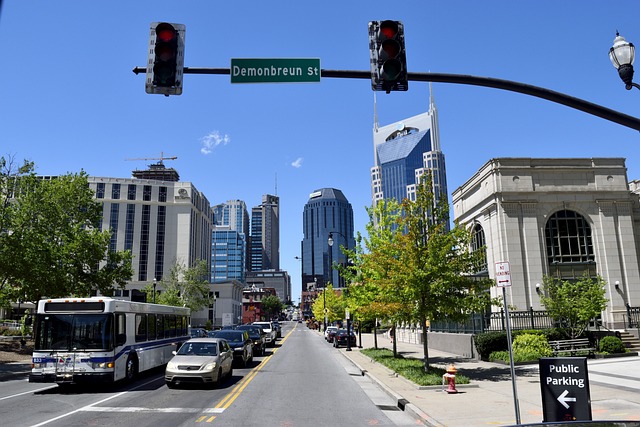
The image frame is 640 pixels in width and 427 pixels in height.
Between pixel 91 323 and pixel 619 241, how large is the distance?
31.5 metres

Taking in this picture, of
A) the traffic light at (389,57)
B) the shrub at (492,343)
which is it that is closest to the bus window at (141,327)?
the traffic light at (389,57)

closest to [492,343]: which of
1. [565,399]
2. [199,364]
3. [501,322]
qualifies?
[501,322]

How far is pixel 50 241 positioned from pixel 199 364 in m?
24.0

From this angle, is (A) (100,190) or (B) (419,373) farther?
(A) (100,190)

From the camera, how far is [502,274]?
9648 millimetres

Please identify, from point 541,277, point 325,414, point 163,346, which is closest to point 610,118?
point 325,414


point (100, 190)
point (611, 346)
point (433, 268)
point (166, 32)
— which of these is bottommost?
point (611, 346)

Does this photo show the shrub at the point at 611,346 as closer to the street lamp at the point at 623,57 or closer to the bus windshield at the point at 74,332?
the street lamp at the point at 623,57

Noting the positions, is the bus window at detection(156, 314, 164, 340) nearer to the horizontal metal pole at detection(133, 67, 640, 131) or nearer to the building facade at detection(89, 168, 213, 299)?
the horizontal metal pole at detection(133, 67, 640, 131)

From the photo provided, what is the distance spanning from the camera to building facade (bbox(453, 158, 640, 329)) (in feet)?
103

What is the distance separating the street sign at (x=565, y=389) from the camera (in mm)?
7977

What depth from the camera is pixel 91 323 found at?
51.1 feet

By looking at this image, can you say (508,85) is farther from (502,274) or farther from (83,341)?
(83,341)

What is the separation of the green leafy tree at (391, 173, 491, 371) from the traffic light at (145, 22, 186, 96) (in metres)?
12.1
